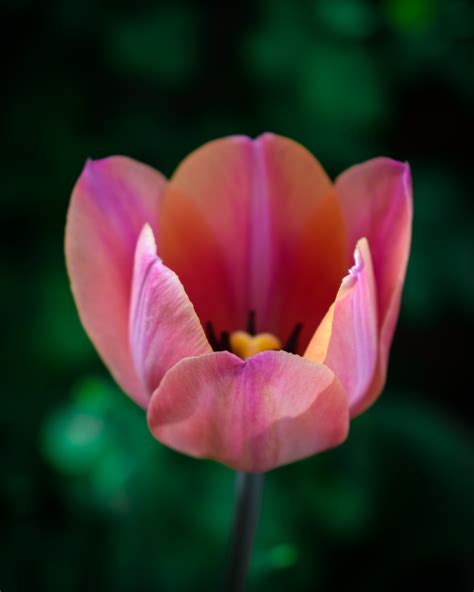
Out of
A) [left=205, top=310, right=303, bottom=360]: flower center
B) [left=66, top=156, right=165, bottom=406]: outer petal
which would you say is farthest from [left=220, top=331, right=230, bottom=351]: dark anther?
[left=66, top=156, right=165, bottom=406]: outer petal

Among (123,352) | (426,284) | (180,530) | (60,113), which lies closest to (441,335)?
(426,284)

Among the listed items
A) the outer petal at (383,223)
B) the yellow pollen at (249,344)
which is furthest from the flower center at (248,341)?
the outer petal at (383,223)

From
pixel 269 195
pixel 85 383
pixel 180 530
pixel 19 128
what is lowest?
pixel 180 530

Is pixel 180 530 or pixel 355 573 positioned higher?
pixel 180 530

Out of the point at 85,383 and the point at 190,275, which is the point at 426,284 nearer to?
the point at 85,383

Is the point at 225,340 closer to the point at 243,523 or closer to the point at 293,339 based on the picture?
the point at 293,339

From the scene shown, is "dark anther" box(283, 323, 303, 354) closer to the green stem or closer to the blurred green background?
the green stem

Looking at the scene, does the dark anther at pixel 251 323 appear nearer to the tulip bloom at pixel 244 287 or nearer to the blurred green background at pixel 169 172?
the tulip bloom at pixel 244 287
